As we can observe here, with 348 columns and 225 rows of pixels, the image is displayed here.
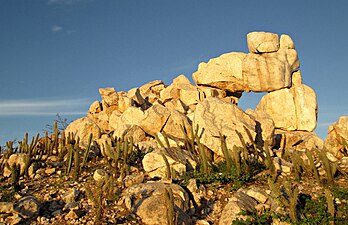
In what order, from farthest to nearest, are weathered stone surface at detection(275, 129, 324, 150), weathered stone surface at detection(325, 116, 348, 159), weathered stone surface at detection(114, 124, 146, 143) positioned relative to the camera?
weathered stone surface at detection(275, 129, 324, 150) → weathered stone surface at detection(114, 124, 146, 143) → weathered stone surface at detection(325, 116, 348, 159)

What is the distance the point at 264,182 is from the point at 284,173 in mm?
1170

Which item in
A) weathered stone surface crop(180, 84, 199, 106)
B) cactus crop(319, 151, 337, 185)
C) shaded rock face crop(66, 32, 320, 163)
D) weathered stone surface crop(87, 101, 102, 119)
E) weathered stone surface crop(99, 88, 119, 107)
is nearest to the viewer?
cactus crop(319, 151, 337, 185)

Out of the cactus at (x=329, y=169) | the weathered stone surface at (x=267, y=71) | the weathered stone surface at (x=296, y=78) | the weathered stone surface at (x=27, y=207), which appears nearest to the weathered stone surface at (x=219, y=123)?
the cactus at (x=329, y=169)

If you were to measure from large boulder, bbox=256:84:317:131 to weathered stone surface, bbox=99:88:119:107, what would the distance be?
1059cm

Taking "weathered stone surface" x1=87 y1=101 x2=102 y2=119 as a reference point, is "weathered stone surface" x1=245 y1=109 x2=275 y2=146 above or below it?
below

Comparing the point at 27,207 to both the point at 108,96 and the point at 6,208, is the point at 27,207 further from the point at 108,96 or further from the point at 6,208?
the point at 108,96

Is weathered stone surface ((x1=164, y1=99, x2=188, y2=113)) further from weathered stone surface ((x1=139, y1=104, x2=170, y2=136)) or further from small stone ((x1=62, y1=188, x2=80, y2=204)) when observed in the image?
small stone ((x1=62, y1=188, x2=80, y2=204))

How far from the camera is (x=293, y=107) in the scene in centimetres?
2439

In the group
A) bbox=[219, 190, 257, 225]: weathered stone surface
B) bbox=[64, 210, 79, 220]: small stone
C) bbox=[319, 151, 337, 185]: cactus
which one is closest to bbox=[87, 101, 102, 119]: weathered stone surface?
bbox=[64, 210, 79, 220]: small stone

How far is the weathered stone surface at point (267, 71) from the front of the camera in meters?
24.5

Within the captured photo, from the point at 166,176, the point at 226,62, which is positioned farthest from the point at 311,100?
the point at 166,176

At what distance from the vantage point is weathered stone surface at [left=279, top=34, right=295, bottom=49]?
2617 centimetres

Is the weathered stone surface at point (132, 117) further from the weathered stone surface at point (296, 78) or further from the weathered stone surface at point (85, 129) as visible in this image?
the weathered stone surface at point (296, 78)

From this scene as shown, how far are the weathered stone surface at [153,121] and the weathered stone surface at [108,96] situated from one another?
6098mm
